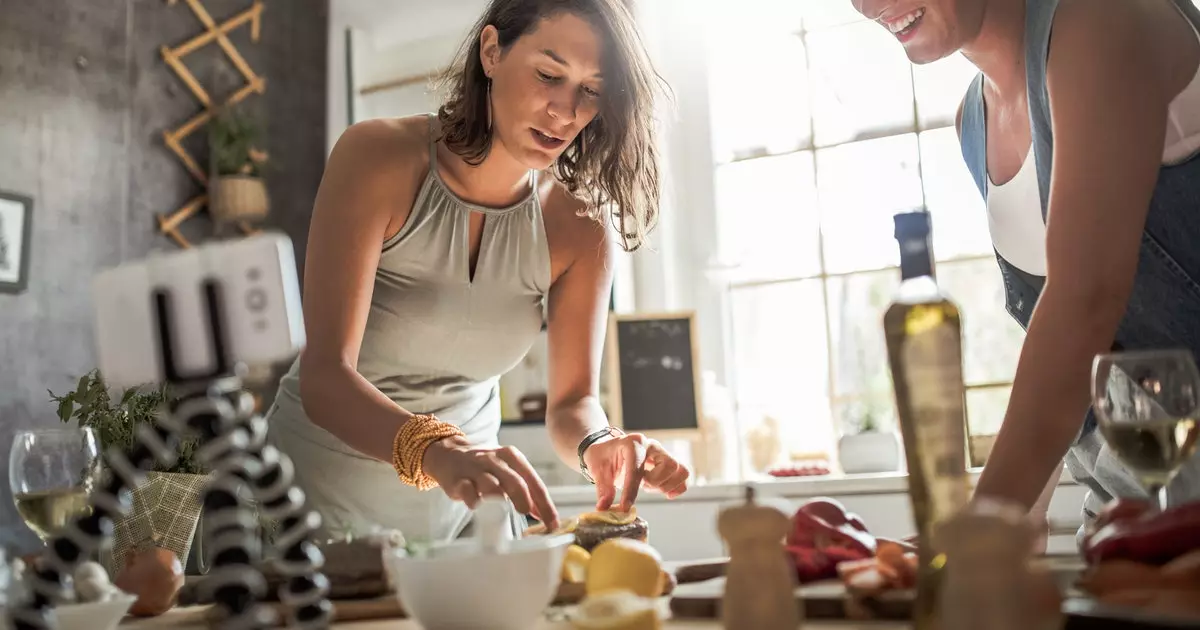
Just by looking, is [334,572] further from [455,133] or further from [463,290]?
[455,133]

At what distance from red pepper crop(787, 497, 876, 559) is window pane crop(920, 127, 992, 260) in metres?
1.78

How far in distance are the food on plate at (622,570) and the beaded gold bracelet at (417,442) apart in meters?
0.25

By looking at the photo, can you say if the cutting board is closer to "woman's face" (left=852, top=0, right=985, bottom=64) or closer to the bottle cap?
the bottle cap

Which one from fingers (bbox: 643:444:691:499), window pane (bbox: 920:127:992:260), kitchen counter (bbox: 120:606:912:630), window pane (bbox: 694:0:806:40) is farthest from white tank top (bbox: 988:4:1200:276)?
window pane (bbox: 694:0:806:40)

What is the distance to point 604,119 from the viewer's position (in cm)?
145

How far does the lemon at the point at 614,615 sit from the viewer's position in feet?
1.92

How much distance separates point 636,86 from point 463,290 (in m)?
0.38

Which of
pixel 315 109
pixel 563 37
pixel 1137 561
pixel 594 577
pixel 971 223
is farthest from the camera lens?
pixel 315 109

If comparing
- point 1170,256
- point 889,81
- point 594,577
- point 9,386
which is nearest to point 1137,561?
point 594,577

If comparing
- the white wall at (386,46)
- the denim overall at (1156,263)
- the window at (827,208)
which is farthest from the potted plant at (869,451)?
the white wall at (386,46)

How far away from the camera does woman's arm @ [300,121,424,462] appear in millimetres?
1065

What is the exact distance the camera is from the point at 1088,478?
112 cm

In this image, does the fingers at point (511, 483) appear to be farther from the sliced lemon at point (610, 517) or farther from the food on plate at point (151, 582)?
the food on plate at point (151, 582)

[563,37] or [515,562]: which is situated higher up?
[563,37]
